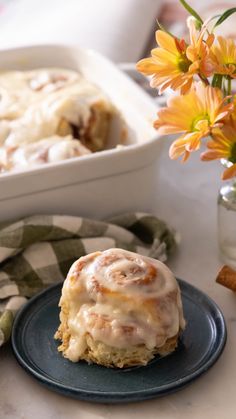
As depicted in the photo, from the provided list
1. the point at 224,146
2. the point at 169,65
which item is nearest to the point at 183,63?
the point at 169,65

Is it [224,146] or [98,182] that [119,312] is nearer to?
[224,146]

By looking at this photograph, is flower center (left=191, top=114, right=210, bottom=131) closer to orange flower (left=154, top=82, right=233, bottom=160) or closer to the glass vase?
orange flower (left=154, top=82, right=233, bottom=160)

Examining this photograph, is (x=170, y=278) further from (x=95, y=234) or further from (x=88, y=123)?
(x=88, y=123)

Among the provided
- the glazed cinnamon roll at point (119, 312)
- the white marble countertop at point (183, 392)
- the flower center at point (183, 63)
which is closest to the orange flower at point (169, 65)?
the flower center at point (183, 63)

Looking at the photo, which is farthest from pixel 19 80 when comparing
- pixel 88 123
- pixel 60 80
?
pixel 88 123

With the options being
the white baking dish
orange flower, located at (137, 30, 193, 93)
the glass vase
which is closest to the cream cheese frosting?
the white baking dish

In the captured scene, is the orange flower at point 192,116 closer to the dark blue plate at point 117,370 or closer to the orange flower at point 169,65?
the orange flower at point 169,65
